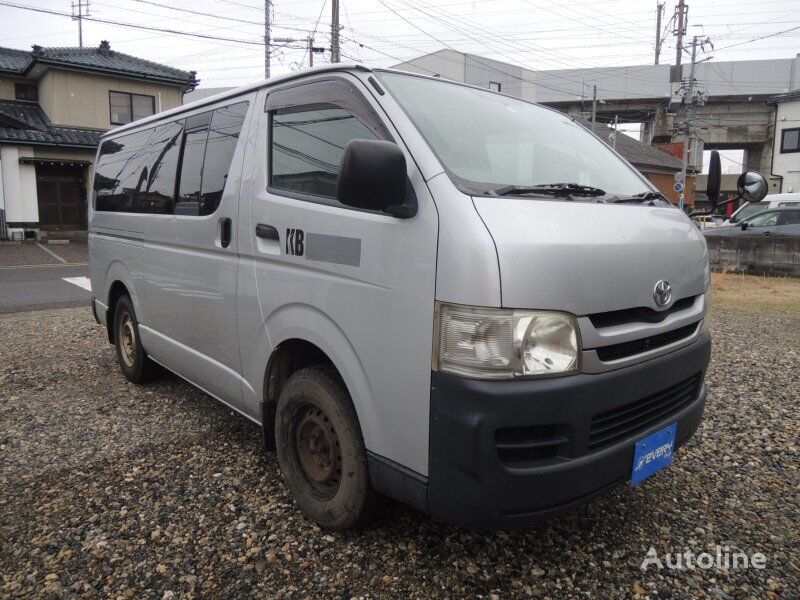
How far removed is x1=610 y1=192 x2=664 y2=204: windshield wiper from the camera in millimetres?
2482

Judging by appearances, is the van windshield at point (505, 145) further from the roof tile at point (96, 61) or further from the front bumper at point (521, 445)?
the roof tile at point (96, 61)

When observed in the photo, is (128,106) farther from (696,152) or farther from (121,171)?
(696,152)

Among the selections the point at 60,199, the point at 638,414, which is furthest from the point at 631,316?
the point at 60,199

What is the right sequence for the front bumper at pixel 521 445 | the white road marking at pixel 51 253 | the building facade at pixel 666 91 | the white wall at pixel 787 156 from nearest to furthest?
the front bumper at pixel 521 445 < the white road marking at pixel 51 253 < the white wall at pixel 787 156 < the building facade at pixel 666 91

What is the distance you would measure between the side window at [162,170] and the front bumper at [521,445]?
2.59 meters

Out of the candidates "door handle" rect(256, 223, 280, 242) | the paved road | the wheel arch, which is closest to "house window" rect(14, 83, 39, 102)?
the paved road

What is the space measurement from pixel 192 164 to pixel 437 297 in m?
2.25

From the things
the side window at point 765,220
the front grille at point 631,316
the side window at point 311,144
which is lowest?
the front grille at point 631,316

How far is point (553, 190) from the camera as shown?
7.35ft

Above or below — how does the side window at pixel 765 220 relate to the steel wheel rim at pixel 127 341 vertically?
above

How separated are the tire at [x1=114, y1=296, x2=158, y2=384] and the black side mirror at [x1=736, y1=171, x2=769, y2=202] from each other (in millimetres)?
4263

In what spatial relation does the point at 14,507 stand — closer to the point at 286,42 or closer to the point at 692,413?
the point at 692,413

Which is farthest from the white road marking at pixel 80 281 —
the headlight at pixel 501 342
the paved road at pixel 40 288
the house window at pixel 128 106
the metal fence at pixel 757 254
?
the house window at pixel 128 106

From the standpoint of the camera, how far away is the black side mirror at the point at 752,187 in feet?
A: 10.6
